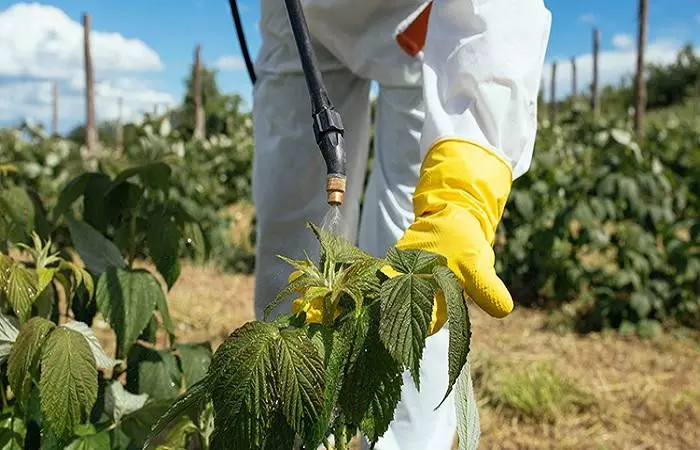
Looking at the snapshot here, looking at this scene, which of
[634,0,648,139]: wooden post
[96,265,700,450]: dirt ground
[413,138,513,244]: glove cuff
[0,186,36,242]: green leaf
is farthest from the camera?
[634,0,648,139]: wooden post

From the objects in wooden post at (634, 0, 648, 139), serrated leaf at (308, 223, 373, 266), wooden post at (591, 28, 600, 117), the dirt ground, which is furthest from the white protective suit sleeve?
wooden post at (591, 28, 600, 117)

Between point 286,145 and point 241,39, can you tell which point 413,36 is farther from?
point 241,39

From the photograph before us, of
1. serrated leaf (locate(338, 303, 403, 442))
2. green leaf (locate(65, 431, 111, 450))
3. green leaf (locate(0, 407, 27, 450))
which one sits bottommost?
green leaf (locate(65, 431, 111, 450))

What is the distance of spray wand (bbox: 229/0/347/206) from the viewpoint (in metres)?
0.83

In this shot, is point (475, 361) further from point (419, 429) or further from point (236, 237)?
point (236, 237)

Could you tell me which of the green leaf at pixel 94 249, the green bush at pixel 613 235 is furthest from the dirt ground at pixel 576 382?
the green leaf at pixel 94 249

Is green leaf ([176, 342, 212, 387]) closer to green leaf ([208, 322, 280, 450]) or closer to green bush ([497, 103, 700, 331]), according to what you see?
green leaf ([208, 322, 280, 450])

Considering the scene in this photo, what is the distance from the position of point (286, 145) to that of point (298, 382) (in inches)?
36.4

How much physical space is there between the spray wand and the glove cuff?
0.41ft

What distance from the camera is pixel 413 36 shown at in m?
1.36

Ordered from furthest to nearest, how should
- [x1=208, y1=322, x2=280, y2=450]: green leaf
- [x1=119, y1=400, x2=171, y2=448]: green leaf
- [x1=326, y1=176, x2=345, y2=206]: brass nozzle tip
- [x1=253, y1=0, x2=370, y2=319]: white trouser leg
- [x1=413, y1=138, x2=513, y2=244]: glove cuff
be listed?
1. [x1=253, y1=0, x2=370, y2=319]: white trouser leg
2. [x1=119, y1=400, x2=171, y2=448]: green leaf
3. [x1=413, y1=138, x2=513, y2=244]: glove cuff
4. [x1=326, y1=176, x2=345, y2=206]: brass nozzle tip
5. [x1=208, y1=322, x2=280, y2=450]: green leaf

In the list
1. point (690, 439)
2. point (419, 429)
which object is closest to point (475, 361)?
point (690, 439)

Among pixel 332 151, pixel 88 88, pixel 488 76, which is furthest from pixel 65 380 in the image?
pixel 88 88

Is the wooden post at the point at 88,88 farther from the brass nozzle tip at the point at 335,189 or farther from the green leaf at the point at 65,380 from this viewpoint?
the brass nozzle tip at the point at 335,189
